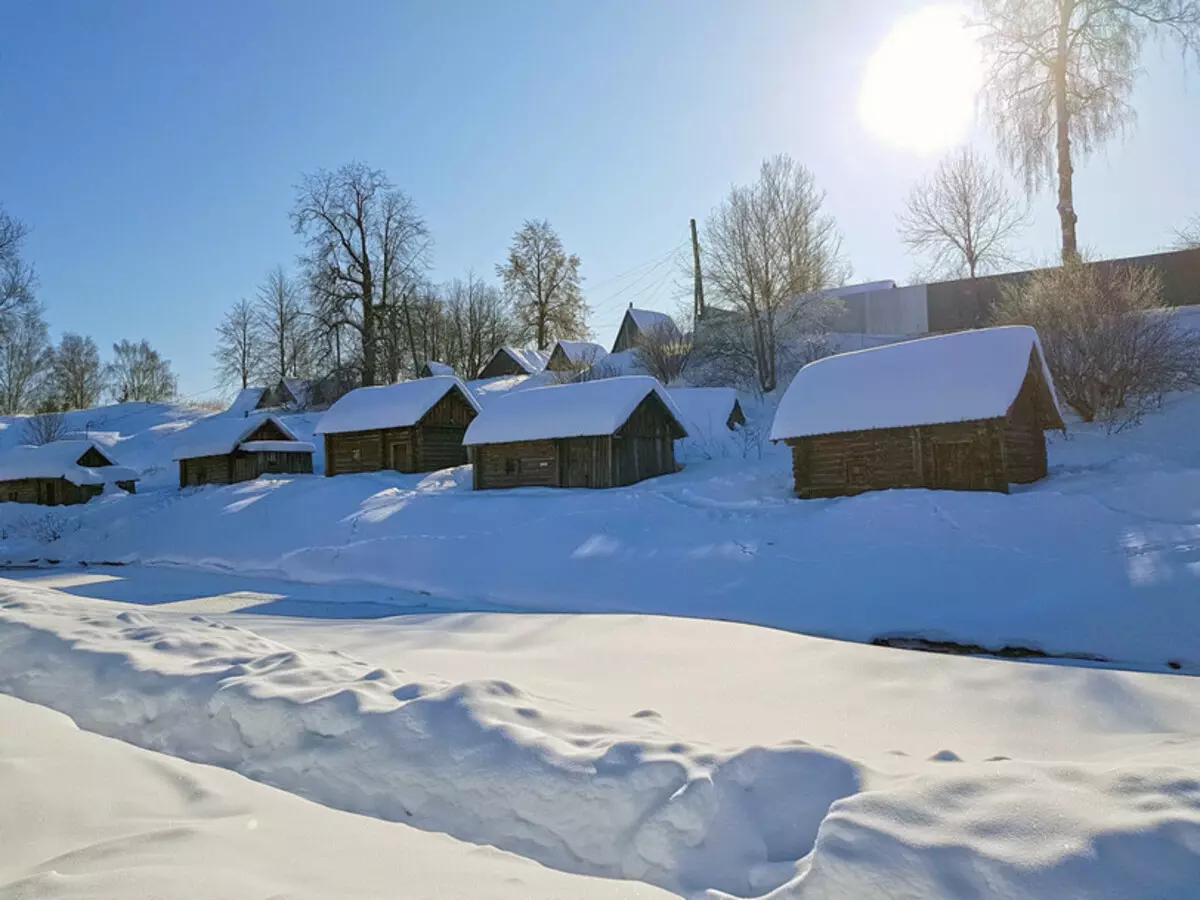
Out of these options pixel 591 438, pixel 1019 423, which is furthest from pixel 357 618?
pixel 1019 423

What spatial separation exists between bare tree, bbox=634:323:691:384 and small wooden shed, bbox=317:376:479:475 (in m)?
10.5

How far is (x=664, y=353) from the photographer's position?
3816 cm

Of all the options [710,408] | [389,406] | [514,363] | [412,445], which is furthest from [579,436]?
[514,363]

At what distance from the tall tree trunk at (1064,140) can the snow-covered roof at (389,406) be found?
21.2 meters

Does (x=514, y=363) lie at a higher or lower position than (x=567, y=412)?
higher

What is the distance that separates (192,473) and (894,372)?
32.3 metres

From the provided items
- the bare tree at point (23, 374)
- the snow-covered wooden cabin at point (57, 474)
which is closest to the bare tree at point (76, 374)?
the bare tree at point (23, 374)

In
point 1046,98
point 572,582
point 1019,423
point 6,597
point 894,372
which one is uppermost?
point 1046,98

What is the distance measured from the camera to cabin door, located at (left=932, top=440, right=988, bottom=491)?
17125mm

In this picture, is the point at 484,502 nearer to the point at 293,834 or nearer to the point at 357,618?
the point at 357,618

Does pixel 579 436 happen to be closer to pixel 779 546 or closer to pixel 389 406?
pixel 779 546

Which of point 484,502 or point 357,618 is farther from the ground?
point 484,502

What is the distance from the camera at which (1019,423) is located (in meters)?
18.0

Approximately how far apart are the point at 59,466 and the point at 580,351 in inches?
1053
